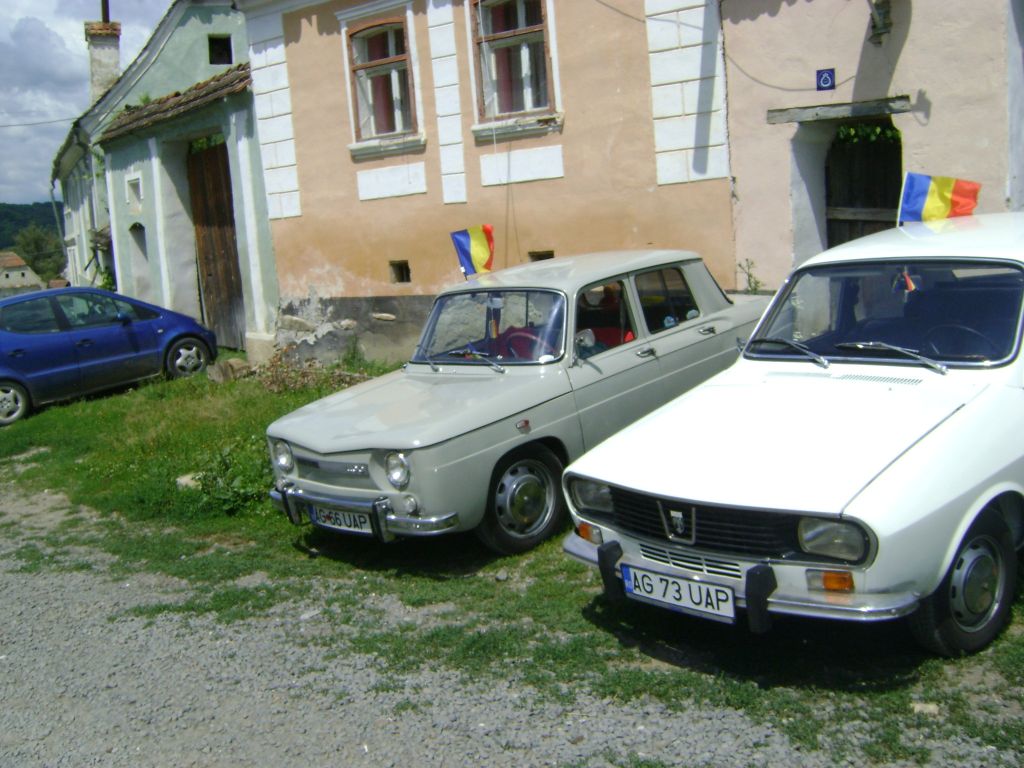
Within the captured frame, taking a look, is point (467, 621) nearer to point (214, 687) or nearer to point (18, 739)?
point (214, 687)

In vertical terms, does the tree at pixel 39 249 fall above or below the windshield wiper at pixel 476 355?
above

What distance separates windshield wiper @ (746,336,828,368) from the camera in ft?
17.3

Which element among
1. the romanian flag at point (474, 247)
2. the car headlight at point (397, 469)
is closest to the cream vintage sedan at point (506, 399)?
the car headlight at point (397, 469)

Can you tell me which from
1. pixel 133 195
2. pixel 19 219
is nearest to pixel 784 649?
pixel 133 195

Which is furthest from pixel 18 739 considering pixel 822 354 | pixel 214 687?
pixel 822 354

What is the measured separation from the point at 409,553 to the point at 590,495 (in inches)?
84.8

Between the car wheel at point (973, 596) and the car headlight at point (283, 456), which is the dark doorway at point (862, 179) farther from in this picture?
the car headlight at point (283, 456)

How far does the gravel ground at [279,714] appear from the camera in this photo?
13.2ft

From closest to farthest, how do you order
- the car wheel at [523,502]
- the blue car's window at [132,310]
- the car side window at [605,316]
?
the car wheel at [523,502]
the car side window at [605,316]
the blue car's window at [132,310]

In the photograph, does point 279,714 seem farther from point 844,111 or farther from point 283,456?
point 844,111

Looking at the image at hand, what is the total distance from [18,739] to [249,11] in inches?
427

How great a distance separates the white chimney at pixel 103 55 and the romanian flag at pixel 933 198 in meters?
17.8

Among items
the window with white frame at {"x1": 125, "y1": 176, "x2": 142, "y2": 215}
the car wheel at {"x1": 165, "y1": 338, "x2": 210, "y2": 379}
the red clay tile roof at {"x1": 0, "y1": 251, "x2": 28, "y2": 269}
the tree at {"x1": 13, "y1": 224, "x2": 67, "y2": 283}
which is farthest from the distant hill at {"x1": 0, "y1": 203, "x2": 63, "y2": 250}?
the car wheel at {"x1": 165, "y1": 338, "x2": 210, "y2": 379}

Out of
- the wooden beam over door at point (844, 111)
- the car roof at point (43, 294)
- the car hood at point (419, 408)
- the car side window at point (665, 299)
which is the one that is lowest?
the car hood at point (419, 408)
